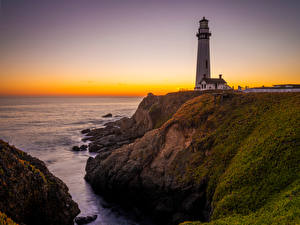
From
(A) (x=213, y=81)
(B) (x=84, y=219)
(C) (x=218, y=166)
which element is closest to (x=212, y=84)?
(A) (x=213, y=81)

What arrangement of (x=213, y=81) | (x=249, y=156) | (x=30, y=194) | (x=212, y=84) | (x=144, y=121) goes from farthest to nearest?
(x=144, y=121) < (x=213, y=81) < (x=212, y=84) < (x=249, y=156) < (x=30, y=194)

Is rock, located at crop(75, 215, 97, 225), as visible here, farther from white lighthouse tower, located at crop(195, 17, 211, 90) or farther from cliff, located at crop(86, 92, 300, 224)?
white lighthouse tower, located at crop(195, 17, 211, 90)

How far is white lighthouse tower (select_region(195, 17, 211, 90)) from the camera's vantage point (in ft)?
163

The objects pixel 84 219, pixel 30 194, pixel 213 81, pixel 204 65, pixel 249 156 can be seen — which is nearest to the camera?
pixel 30 194

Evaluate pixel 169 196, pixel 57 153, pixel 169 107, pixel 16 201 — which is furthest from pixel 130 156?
pixel 57 153

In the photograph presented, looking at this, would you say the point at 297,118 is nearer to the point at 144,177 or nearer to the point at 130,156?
the point at 144,177

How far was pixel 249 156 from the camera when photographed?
19328 millimetres

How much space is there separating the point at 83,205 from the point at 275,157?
21.5 metres

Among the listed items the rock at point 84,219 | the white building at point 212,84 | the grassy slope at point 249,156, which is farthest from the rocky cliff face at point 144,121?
the rock at point 84,219

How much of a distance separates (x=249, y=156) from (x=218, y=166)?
3.28 m

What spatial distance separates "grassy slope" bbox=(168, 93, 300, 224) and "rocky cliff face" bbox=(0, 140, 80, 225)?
11.1m

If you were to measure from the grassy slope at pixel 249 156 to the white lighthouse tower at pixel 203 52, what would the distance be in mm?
21015

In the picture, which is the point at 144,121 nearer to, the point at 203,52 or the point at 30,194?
the point at 203,52

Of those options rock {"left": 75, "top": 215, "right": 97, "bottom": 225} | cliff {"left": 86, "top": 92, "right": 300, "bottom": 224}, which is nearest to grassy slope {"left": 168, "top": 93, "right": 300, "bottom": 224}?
cliff {"left": 86, "top": 92, "right": 300, "bottom": 224}
